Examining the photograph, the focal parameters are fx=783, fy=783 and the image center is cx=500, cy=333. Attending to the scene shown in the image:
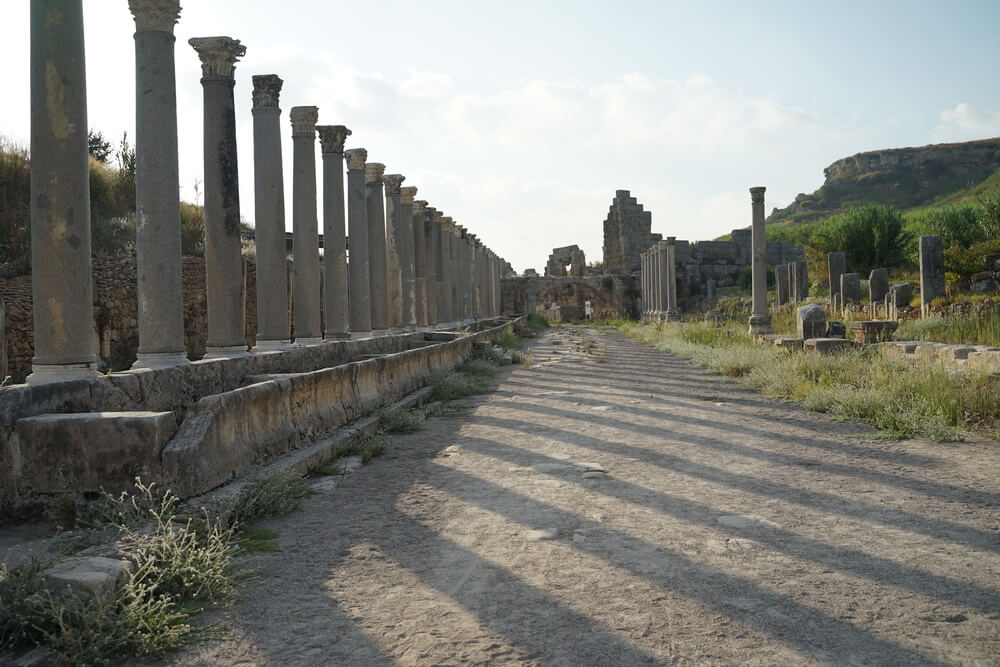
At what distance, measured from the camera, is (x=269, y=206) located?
11.6 meters

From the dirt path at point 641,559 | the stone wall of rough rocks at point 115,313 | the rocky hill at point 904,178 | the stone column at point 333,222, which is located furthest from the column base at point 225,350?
the rocky hill at point 904,178

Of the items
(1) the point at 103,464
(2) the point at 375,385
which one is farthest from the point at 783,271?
(1) the point at 103,464

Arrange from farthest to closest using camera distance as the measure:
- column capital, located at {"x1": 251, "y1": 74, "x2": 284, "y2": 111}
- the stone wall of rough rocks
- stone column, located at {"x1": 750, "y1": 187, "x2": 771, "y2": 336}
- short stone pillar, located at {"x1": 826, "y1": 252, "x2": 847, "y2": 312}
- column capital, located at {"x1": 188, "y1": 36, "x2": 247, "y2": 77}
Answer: short stone pillar, located at {"x1": 826, "y1": 252, "x2": 847, "y2": 312} → stone column, located at {"x1": 750, "y1": 187, "x2": 771, "y2": 336} → the stone wall of rough rocks → column capital, located at {"x1": 251, "y1": 74, "x2": 284, "y2": 111} → column capital, located at {"x1": 188, "y1": 36, "x2": 247, "y2": 77}

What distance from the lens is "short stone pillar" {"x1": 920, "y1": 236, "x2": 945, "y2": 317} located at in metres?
18.3

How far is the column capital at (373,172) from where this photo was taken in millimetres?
17656

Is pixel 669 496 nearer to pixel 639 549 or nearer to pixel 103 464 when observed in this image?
pixel 639 549

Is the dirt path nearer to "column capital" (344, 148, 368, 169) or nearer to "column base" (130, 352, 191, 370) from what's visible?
"column base" (130, 352, 191, 370)

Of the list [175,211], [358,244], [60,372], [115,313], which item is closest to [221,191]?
[175,211]

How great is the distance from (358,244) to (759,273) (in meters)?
11.4

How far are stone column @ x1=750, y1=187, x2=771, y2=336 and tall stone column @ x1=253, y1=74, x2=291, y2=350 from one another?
1304cm

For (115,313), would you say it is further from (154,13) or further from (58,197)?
(58,197)

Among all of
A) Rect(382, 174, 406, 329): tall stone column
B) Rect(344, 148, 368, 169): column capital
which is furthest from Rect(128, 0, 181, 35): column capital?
Rect(382, 174, 406, 329): tall stone column

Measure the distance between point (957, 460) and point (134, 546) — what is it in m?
6.20

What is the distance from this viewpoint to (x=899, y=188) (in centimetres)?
8344
